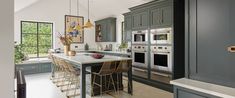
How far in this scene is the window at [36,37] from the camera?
23.7 ft

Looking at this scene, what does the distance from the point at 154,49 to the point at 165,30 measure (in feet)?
2.10

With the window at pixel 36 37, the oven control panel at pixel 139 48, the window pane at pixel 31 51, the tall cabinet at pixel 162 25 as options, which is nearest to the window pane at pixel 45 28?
the window at pixel 36 37

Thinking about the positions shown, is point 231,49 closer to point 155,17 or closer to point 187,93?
point 187,93

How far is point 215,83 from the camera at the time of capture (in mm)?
1862

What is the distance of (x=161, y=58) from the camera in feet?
14.8

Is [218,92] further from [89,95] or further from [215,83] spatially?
[89,95]

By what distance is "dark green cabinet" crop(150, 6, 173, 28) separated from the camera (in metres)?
4.19

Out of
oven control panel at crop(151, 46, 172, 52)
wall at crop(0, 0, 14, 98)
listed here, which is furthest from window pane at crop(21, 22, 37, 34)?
wall at crop(0, 0, 14, 98)

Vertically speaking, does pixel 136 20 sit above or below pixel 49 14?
below

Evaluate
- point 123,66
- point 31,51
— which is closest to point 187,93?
point 123,66

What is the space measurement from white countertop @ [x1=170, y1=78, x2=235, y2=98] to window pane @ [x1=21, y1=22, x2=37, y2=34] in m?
7.02

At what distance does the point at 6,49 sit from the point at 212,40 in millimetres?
2091

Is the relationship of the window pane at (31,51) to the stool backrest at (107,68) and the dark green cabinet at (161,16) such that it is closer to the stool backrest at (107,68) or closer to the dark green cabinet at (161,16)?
the stool backrest at (107,68)

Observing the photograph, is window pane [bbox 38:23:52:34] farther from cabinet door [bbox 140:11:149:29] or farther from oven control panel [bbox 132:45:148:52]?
cabinet door [bbox 140:11:149:29]
